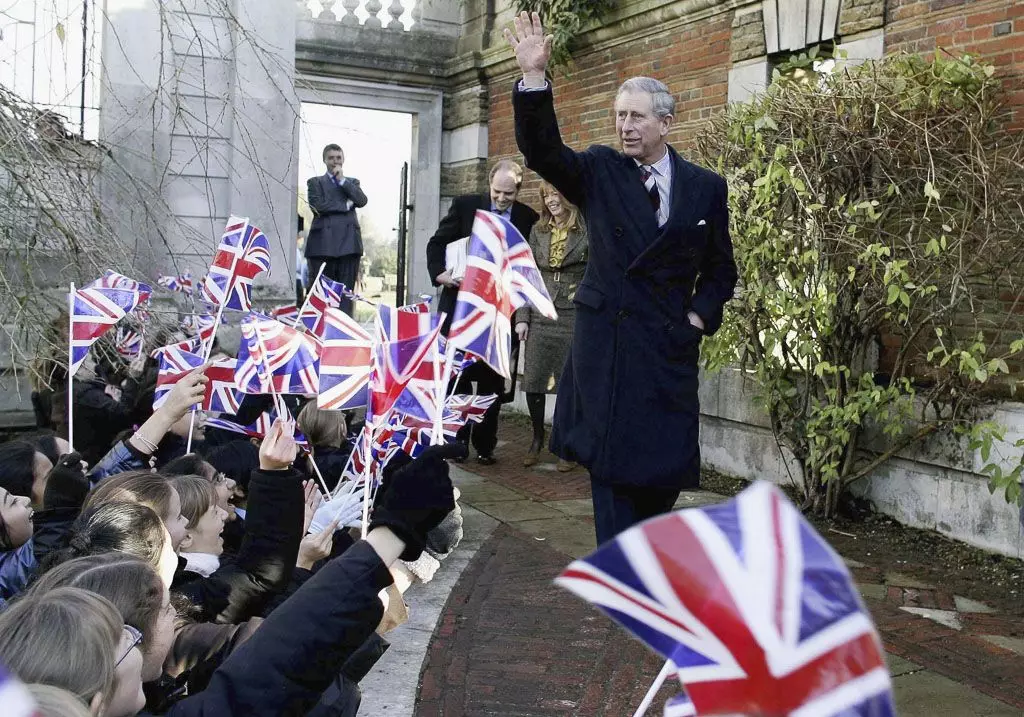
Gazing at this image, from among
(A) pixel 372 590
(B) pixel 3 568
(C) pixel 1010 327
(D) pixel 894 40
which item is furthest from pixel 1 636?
(D) pixel 894 40

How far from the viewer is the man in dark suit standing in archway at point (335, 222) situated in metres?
12.4

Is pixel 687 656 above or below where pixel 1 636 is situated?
above

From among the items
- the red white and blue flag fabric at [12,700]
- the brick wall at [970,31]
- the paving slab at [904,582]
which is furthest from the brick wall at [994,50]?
the red white and blue flag fabric at [12,700]

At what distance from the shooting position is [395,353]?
12.2ft

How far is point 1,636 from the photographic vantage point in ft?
6.46

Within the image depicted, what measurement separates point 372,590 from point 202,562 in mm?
1790

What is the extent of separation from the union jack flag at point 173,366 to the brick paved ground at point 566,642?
1.60 meters

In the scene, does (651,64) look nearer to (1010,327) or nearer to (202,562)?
(1010,327)

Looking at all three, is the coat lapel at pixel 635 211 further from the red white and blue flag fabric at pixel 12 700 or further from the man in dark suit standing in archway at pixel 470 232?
the man in dark suit standing in archway at pixel 470 232

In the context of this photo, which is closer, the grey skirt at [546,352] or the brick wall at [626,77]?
the grey skirt at [546,352]

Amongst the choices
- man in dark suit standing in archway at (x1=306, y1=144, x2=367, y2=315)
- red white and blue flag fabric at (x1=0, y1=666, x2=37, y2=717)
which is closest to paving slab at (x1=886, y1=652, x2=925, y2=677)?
red white and blue flag fabric at (x1=0, y1=666, x2=37, y2=717)

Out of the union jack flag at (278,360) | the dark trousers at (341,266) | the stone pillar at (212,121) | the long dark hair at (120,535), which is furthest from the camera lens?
the dark trousers at (341,266)

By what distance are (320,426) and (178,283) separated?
6.42 ft

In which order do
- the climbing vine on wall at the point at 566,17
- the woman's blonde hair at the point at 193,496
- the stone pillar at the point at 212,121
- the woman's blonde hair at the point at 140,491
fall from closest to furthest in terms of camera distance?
1. the woman's blonde hair at the point at 140,491
2. the woman's blonde hair at the point at 193,496
3. the stone pillar at the point at 212,121
4. the climbing vine on wall at the point at 566,17
